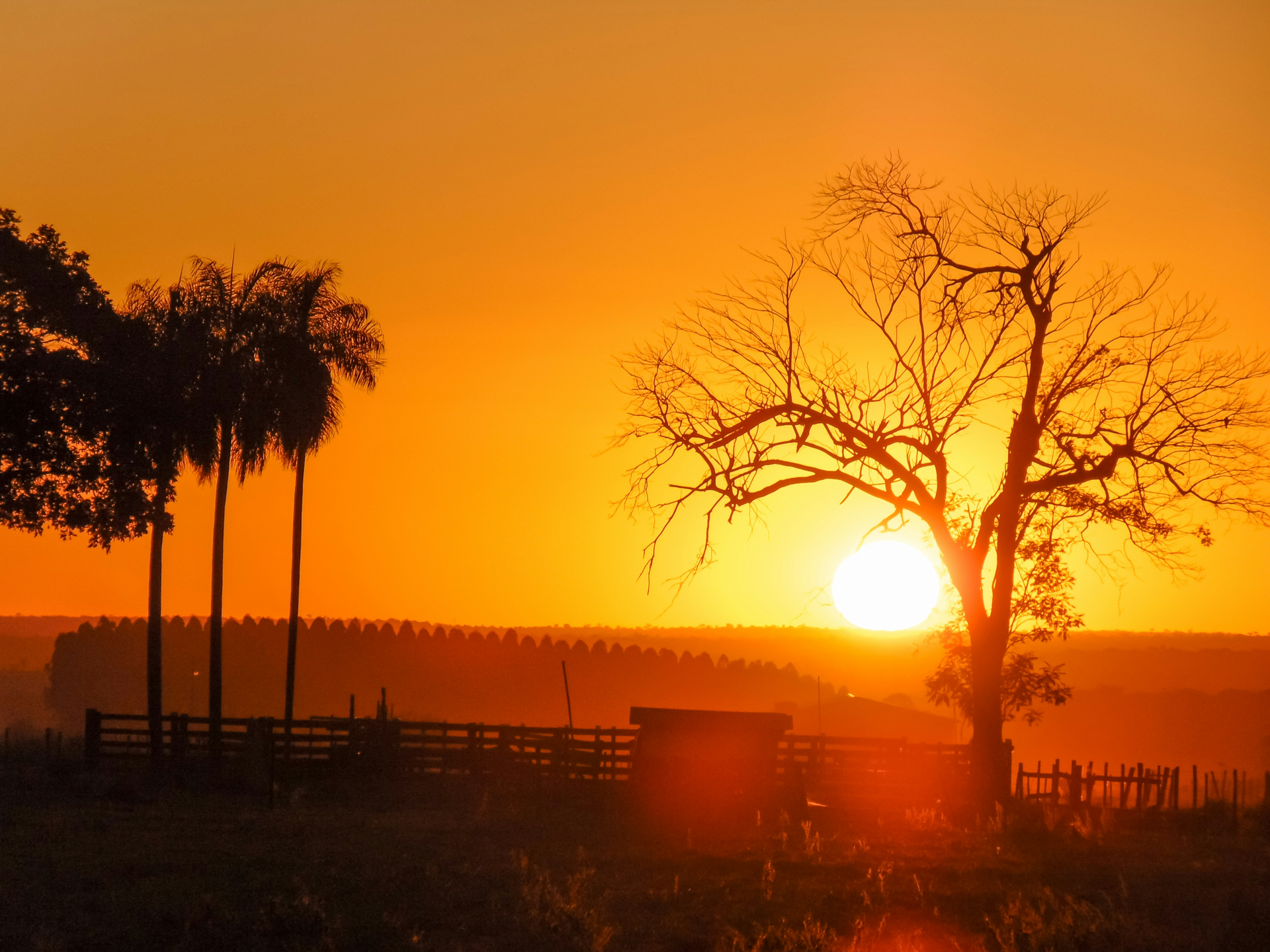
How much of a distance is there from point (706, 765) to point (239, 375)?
14.9 m

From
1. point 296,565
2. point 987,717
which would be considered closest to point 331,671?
point 296,565

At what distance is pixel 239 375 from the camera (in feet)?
98.9

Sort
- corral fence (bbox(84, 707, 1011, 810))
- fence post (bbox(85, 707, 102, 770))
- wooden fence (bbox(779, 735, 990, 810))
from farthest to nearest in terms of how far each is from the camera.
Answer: fence post (bbox(85, 707, 102, 770)), corral fence (bbox(84, 707, 1011, 810)), wooden fence (bbox(779, 735, 990, 810))

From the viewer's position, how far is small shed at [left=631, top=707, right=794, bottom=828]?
27.1 m

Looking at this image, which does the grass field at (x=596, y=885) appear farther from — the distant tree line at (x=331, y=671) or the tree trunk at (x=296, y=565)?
the distant tree line at (x=331, y=671)

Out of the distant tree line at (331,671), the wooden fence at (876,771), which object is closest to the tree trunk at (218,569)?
the wooden fence at (876,771)

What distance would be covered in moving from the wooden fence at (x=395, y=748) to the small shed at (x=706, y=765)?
3374 millimetres

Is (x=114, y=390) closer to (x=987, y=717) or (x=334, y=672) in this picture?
(x=987, y=717)

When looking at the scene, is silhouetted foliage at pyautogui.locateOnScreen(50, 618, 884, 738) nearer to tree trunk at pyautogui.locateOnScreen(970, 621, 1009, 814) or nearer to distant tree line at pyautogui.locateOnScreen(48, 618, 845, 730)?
distant tree line at pyautogui.locateOnScreen(48, 618, 845, 730)

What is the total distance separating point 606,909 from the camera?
52.0 feet

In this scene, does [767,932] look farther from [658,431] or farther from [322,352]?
[322,352]

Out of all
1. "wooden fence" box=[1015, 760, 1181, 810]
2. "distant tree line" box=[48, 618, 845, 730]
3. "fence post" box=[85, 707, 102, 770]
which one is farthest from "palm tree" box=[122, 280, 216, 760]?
"distant tree line" box=[48, 618, 845, 730]

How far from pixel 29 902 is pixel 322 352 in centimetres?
2264

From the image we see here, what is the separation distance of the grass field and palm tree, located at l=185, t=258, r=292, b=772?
931cm
